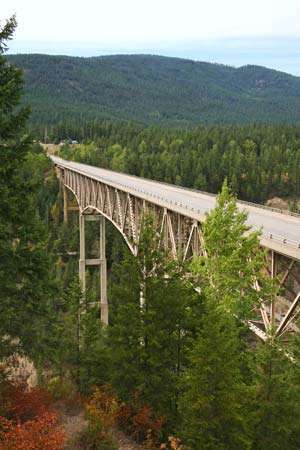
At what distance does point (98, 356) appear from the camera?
25.5 meters

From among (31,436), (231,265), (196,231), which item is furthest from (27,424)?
(196,231)

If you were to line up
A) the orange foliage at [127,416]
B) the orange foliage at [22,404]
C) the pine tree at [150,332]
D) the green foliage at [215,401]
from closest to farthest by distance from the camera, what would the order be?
the green foliage at [215,401] < the orange foliage at [22,404] < the orange foliage at [127,416] < the pine tree at [150,332]

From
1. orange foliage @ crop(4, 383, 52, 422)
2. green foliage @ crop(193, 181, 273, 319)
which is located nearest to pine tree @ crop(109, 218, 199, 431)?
green foliage @ crop(193, 181, 273, 319)

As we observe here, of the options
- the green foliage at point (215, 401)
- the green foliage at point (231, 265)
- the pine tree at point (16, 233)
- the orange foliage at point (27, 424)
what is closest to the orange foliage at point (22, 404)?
the orange foliage at point (27, 424)

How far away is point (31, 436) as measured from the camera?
16.4m

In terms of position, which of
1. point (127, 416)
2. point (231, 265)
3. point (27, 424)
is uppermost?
point (231, 265)

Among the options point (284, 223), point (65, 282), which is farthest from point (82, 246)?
point (284, 223)

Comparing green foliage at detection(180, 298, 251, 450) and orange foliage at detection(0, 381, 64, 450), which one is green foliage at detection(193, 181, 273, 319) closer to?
green foliage at detection(180, 298, 251, 450)

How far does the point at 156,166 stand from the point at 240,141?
47208mm

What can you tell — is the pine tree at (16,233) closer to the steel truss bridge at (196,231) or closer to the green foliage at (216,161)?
the steel truss bridge at (196,231)

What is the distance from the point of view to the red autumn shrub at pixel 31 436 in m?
15.8

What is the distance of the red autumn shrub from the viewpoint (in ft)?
52.0

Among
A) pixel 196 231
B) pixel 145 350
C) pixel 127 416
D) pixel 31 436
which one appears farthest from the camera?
pixel 196 231

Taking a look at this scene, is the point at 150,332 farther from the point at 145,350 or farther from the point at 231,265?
the point at 231,265
